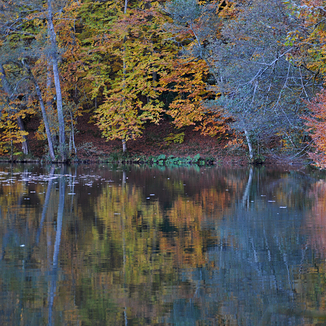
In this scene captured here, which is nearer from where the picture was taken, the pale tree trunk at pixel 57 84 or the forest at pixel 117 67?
the forest at pixel 117 67

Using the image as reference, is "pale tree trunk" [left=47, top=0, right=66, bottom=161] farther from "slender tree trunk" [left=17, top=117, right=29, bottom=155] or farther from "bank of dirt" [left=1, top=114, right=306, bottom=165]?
"slender tree trunk" [left=17, top=117, right=29, bottom=155]

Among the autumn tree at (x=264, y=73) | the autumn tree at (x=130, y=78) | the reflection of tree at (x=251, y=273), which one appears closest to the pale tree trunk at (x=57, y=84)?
the autumn tree at (x=130, y=78)

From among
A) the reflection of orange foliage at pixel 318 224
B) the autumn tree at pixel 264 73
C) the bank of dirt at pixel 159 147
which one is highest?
the autumn tree at pixel 264 73

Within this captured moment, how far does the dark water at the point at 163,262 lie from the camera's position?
3.83m

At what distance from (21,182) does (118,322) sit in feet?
Result: 40.8

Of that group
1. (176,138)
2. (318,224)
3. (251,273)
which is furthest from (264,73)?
(176,138)

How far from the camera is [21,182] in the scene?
15305 millimetres

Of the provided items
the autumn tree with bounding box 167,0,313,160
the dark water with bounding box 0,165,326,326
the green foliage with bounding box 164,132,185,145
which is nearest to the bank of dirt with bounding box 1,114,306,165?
the green foliage with bounding box 164,132,185,145

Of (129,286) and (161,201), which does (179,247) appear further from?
(161,201)

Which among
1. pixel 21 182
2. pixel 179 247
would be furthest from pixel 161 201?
pixel 21 182

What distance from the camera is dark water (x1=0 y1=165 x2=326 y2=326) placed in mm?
3834

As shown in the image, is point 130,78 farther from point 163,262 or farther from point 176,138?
point 163,262

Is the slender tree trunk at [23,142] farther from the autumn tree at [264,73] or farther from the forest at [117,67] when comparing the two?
the autumn tree at [264,73]

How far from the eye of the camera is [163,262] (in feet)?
17.4
